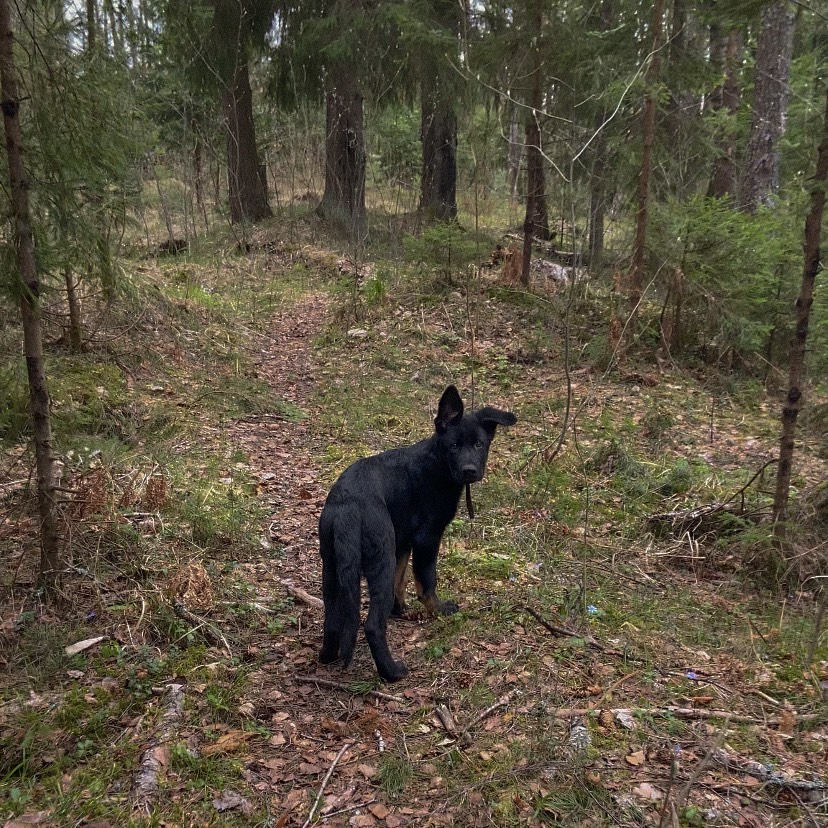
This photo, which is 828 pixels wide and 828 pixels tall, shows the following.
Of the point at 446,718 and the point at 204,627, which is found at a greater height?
the point at 204,627

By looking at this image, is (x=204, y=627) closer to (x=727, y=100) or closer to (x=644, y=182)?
(x=644, y=182)

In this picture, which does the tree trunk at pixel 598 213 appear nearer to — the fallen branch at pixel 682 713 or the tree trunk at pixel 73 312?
the tree trunk at pixel 73 312

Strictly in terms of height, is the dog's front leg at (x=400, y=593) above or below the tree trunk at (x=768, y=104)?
below

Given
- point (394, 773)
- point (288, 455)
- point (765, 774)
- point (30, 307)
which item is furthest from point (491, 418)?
point (288, 455)

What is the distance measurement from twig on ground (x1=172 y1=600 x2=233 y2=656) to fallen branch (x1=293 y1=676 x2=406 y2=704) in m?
0.55

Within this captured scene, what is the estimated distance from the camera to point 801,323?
16.0ft

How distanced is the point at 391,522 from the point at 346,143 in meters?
13.6

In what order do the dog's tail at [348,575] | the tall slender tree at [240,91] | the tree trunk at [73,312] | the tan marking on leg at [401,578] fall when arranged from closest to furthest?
the dog's tail at [348,575] → the tan marking on leg at [401,578] → the tree trunk at [73,312] → the tall slender tree at [240,91]

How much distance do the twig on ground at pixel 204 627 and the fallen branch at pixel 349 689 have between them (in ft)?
1.81

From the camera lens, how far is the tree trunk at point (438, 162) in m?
15.1

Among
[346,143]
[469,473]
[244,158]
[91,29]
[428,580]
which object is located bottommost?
[428,580]

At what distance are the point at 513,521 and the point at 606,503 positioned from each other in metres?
1.12

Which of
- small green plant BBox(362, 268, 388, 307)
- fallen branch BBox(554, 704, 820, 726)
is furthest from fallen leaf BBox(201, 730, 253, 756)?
small green plant BBox(362, 268, 388, 307)

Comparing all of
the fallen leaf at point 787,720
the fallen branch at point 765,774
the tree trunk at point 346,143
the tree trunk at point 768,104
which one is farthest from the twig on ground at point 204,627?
the tree trunk at point 346,143
